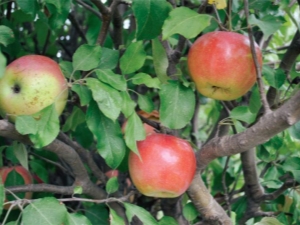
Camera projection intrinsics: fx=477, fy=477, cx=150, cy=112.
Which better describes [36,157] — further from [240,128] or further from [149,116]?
[240,128]

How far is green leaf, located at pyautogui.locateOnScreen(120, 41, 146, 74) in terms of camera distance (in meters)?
0.98

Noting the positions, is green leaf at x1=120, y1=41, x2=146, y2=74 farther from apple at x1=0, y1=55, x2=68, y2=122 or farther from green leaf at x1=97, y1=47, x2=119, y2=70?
apple at x1=0, y1=55, x2=68, y2=122

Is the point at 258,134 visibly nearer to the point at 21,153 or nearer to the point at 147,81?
the point at 147,81

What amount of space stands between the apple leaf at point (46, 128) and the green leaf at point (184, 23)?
0.25m

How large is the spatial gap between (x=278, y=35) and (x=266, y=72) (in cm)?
82

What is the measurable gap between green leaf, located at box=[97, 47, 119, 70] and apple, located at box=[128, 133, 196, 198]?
0.58 ft

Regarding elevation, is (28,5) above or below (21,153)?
above

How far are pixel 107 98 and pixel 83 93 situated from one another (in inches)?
2.4

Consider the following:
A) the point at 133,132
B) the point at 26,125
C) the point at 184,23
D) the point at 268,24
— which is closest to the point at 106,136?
the point at 133,132

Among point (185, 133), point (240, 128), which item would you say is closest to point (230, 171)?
point (185, 133)

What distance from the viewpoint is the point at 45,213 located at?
2.79 ft

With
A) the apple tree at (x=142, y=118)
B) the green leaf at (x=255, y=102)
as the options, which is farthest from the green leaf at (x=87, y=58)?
the green leaf at (x=255, y=102)

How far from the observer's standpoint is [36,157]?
4.51 ft

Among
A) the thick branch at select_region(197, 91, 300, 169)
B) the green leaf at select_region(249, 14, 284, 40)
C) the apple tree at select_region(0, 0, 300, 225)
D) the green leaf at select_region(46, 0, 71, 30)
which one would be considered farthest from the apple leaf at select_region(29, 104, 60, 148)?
the green leaf at select_region(249, 14, 284, 40)
